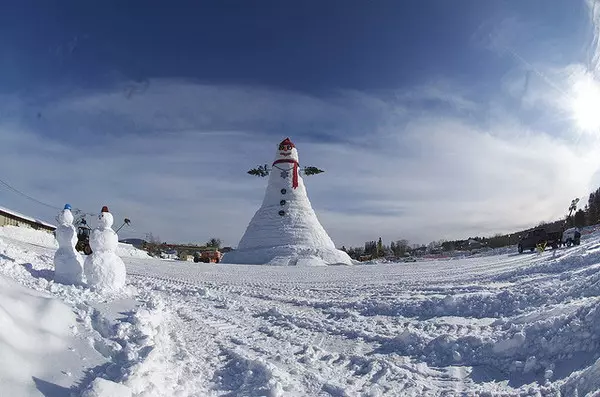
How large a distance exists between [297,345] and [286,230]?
23215 millimetres

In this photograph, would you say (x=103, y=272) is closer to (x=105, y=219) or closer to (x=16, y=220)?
(x=105, y=219)

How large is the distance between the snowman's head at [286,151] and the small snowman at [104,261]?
24.1 m

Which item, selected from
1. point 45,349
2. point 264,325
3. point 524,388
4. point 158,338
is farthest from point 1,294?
point 524,388

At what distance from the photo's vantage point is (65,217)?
29.1 ft

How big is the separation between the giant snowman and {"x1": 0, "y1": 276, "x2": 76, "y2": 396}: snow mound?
822 inches

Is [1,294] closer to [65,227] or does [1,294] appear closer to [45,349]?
[45,349]

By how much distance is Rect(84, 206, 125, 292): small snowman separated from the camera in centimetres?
810

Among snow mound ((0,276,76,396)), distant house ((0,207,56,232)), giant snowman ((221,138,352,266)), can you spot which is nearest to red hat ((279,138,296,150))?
giant snowman ((221,138,352,266))

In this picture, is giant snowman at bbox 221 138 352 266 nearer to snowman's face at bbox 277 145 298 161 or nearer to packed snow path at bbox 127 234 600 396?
snowman's face at bbox 277 145 298 161

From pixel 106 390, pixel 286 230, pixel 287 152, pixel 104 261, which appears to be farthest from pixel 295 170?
pixel 106 390

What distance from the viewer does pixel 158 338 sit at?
232 inches

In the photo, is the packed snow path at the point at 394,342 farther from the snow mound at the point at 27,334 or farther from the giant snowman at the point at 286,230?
the giant snowman at the point at 286,230

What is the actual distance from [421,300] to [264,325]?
11.6 ft

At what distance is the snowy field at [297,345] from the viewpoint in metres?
4.35
